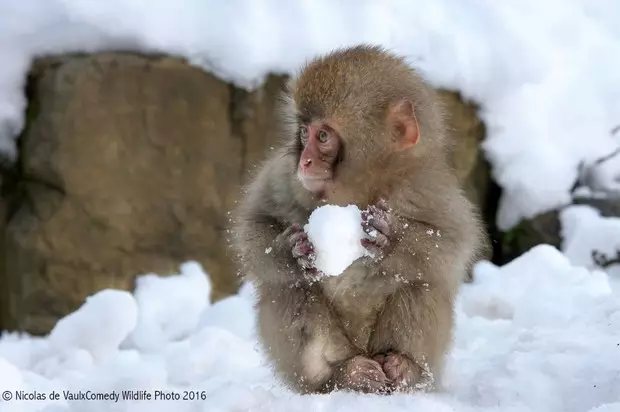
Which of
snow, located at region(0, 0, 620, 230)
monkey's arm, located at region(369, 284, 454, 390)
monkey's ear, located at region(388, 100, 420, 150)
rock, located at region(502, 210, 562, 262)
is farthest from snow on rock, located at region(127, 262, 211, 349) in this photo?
rock, located at region(502, 210, 562, 262)

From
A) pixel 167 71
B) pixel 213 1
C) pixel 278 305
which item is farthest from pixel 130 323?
pixel 213 1

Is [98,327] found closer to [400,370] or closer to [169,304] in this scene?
[169,304]

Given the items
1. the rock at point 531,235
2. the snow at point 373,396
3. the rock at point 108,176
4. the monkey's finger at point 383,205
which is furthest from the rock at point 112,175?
the monkey's finger at point 383,205

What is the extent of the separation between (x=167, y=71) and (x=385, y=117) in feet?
9.36

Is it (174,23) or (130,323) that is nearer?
(130,323)

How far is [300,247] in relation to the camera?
6.88ft

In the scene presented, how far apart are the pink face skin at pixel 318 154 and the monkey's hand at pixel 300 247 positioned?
5.1 inches

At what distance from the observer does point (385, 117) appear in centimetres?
217

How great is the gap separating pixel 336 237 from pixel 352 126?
33 cm

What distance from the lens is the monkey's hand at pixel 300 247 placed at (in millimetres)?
2094

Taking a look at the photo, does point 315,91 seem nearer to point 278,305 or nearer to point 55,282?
point 278,305

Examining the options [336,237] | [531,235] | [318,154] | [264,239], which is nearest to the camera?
[336,237]

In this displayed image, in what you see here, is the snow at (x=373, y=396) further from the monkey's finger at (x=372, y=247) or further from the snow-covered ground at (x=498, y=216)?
the monkey's finger at (x=372, y=247)

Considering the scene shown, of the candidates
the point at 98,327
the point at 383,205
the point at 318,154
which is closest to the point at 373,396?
the point at 383,205
